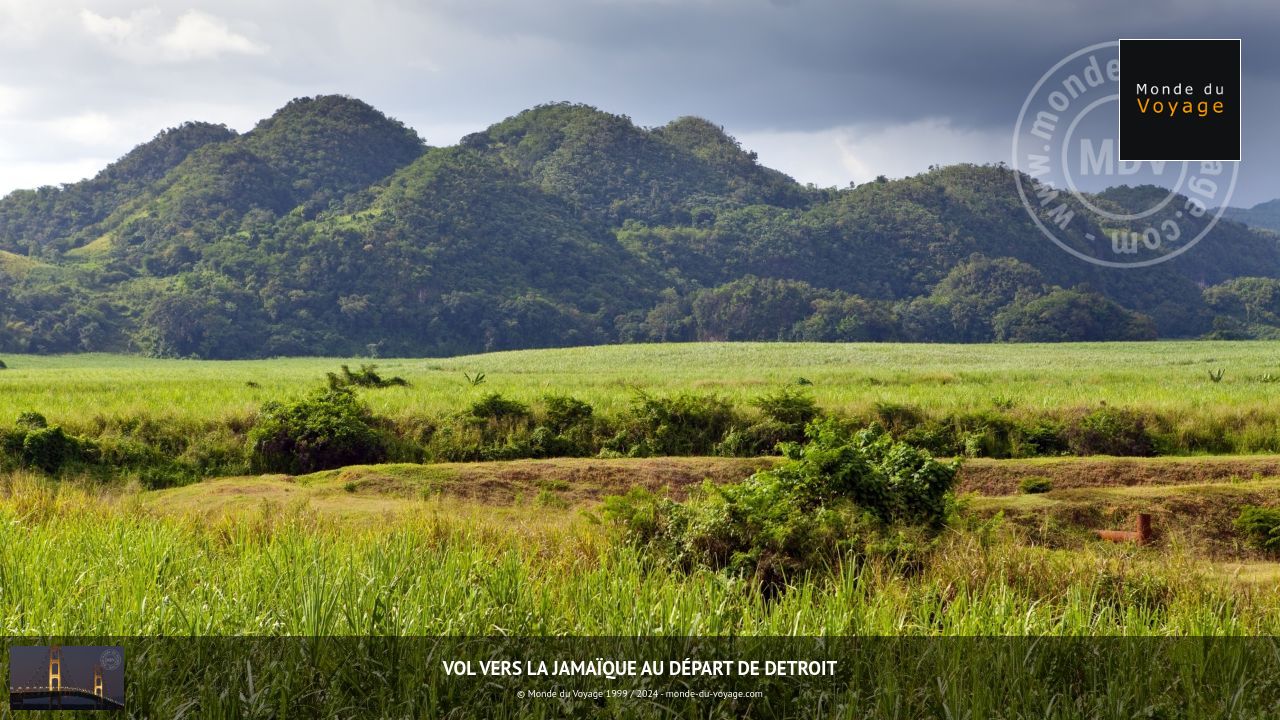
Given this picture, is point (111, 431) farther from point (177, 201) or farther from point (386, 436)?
point (177, 201)

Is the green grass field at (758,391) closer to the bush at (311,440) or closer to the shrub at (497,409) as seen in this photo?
the shrub at (497,409)

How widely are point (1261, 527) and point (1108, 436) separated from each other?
922 cm

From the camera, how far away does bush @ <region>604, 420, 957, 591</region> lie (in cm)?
968

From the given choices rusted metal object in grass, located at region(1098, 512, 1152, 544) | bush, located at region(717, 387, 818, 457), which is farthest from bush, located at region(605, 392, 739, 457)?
rusted metal object in grass, located at region(1098, 512, 1152, 544)

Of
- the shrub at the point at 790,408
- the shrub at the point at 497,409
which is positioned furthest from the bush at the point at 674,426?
the shrub at the point at 497,409

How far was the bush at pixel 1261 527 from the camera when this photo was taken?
12.6m

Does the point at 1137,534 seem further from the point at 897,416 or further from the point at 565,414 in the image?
the point at 565,414

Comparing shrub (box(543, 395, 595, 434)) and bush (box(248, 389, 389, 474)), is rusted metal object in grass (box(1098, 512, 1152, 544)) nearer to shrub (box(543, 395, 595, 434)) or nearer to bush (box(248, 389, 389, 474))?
shrub (box(543, 395, 595, 434))

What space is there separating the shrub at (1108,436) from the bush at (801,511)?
35.4 feet

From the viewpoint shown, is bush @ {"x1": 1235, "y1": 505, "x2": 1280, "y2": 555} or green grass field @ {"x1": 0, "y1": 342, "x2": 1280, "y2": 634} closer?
green grass field @ {"x1": 0, "y1": 342, "x2": 1280, "y2": 634}

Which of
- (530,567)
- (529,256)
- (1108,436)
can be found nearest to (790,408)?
(1108,436)

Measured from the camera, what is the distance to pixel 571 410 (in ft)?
73.5

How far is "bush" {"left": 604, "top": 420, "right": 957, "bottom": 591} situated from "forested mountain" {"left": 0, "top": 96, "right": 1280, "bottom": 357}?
288 ft

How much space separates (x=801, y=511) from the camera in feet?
36.7
